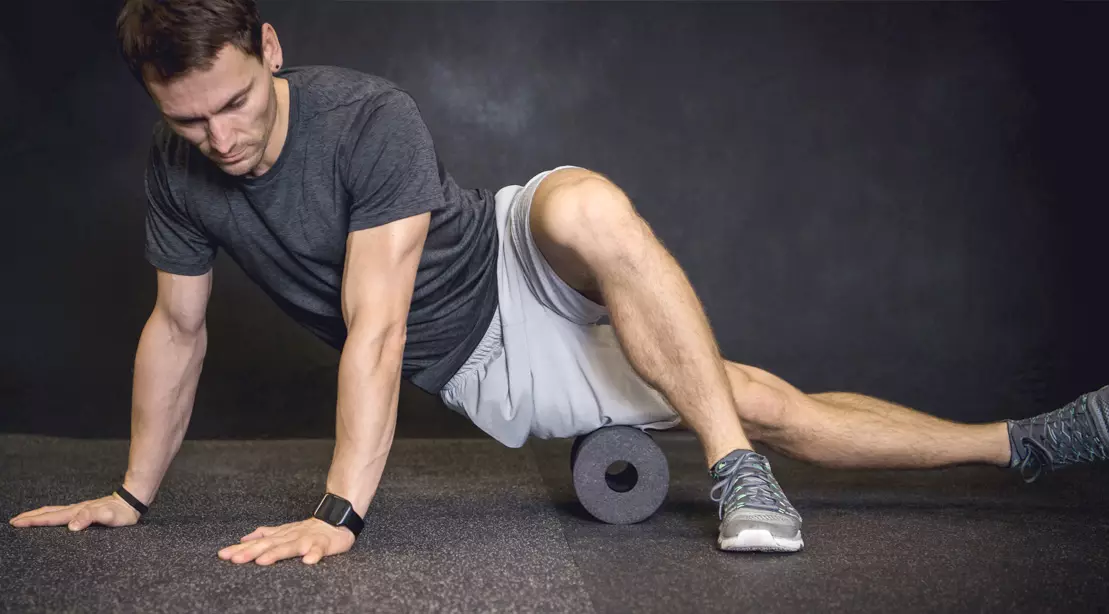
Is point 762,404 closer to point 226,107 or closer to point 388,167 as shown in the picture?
point 388,167

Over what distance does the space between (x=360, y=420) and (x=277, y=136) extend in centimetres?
52

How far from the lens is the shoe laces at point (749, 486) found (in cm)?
163

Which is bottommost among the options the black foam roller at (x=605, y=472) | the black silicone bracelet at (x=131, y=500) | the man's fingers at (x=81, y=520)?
the man's fingers at (x=81, y=520)

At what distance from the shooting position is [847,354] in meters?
3.54

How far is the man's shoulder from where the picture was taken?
1.75m

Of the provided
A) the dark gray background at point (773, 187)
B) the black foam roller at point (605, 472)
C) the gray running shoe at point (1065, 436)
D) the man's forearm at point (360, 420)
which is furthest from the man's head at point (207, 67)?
the dark gray background at point (773, 187)

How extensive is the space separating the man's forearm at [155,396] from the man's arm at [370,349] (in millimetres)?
389

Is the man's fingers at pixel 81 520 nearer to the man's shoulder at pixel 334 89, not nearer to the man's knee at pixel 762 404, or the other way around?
the man's shoulder at pixel 334 89

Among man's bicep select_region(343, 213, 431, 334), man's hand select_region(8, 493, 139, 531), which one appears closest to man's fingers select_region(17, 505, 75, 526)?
man's hand select_region(8, 493, 139, 531)

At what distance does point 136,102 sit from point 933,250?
2.80m

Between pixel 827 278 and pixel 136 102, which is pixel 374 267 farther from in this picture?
pixel 827 278

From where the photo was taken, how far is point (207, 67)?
4.96 ft

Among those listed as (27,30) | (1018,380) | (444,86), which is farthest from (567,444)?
(27,30)

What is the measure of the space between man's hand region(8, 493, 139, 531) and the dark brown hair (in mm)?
804
